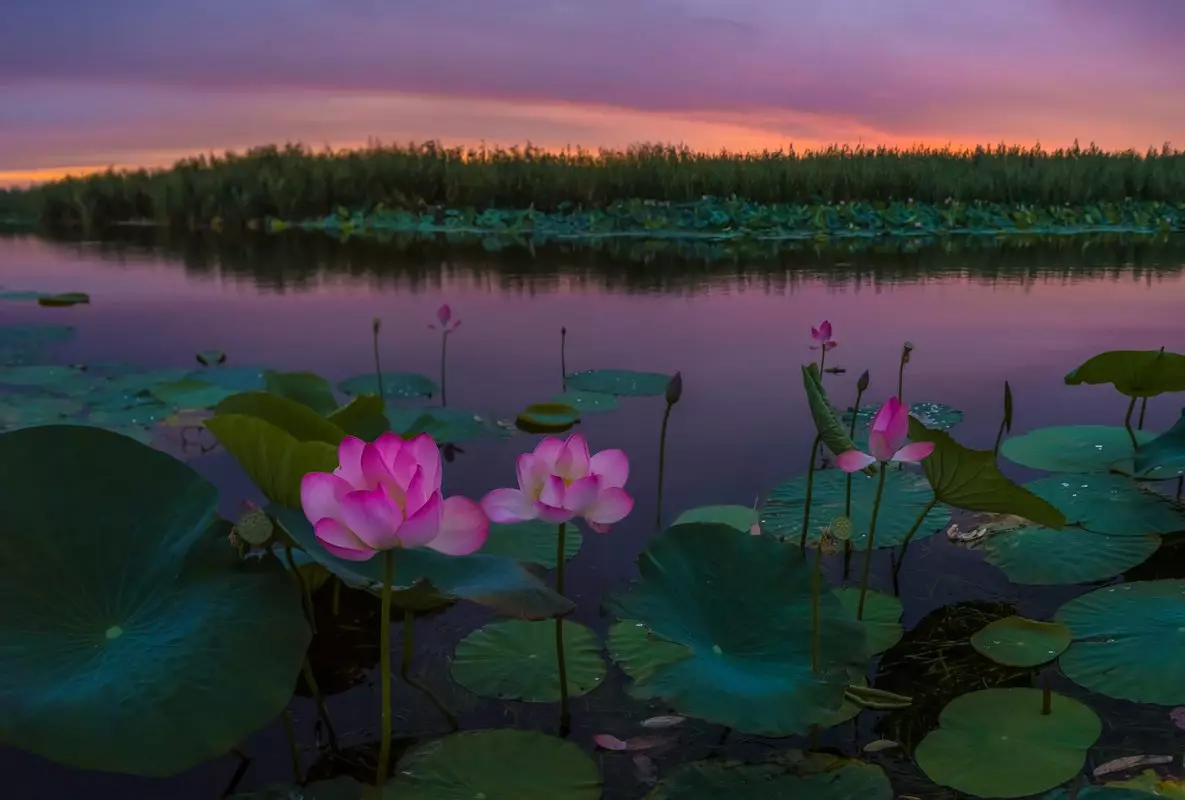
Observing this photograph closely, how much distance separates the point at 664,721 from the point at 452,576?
313 mm

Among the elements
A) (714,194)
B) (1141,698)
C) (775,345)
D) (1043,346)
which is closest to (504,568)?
(1141,698)

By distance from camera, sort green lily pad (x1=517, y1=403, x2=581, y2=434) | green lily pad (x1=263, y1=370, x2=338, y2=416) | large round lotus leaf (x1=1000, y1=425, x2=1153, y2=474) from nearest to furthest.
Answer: green lily pad (x1=263, y1=370, x2=338, y2=416) < large round lotus leaf (x1=1000, y1=425, x2=1153, y2=474) < green lily pad (x1=517, y1=403, x2=581, y2=434)

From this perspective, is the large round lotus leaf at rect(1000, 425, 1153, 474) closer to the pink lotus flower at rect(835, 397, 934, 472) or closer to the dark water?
the dark water

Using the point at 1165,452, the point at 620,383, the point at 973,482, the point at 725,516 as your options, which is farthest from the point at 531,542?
the point at 620,383

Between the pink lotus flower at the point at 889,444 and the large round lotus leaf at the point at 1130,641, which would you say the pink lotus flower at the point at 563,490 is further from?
the large round lotus leaf at the point at 1130,641

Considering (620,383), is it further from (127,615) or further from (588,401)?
(127,615)

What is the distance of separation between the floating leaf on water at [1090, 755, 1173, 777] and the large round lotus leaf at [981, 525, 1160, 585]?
1.49ft

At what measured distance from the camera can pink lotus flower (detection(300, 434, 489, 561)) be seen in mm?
726

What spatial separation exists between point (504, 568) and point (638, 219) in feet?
30.5

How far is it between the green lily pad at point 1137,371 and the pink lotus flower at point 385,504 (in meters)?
1.51

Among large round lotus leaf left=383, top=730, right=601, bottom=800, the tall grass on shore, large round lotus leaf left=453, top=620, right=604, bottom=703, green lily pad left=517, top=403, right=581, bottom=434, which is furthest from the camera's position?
the tall grass on shore

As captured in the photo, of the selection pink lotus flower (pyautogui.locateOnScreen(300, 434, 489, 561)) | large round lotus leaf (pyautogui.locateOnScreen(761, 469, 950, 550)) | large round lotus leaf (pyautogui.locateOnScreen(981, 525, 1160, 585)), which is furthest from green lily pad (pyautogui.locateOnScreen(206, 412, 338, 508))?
large round lotus leaf (pyautogui.locateOnScreen(981, 525, 1160, 585))

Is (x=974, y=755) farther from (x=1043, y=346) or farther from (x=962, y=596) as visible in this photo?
(x=1043, y=346)

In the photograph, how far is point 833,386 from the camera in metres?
2.87
